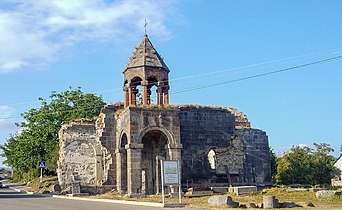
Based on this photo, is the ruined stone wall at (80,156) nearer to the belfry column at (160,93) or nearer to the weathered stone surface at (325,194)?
the belfry column at (160,93)

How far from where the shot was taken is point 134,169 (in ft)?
79.2

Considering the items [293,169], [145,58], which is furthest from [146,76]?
[293,169]

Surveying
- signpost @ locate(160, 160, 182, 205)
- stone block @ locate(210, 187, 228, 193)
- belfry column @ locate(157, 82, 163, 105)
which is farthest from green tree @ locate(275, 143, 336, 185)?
signpost @ locate(160, 160, 182, 205)

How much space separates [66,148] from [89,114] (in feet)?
47.8

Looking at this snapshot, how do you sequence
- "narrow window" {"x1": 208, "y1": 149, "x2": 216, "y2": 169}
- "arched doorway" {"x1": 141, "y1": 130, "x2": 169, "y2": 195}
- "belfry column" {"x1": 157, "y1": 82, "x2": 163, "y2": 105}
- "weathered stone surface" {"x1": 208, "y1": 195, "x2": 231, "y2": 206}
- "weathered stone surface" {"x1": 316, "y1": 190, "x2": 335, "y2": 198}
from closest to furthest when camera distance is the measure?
1. "weathered stone surface" {"x1": 208, "y1": 195, "x2": 231, "y2": 206}
2. "weathered stone surface" {"x1": 316, "y1": 190, "x2": 335, "y2": 198}
3. "belfry column" {"x1": 157, "y1": 82, "x2": 163, "y2": 105}
4. "arched doorway" {"x1": 141, "y1": 130, "x2": 169, "y2": 195}
5. "narrow window" {"x1": 208, "y1": 149, "x2": 216, "y2": 169}

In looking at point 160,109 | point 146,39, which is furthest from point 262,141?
point 146,39

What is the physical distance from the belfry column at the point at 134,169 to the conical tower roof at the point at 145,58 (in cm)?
549

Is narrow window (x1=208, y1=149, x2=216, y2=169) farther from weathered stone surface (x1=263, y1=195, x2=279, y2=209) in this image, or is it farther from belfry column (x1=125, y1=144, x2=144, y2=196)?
weathered stone surface (x1=263, y1=195, x2=279, y2=209)

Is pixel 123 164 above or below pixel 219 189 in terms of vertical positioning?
above

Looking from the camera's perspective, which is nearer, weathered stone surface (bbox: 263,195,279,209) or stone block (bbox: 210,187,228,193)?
weathered stone surface (bbox: 263,195,279,209)

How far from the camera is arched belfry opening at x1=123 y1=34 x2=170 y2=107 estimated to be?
88.6 feet

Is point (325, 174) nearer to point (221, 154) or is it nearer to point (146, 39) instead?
point (221, 154)

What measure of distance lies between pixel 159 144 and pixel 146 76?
4.30 m

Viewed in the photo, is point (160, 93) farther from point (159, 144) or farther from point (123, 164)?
point (123, 164)
